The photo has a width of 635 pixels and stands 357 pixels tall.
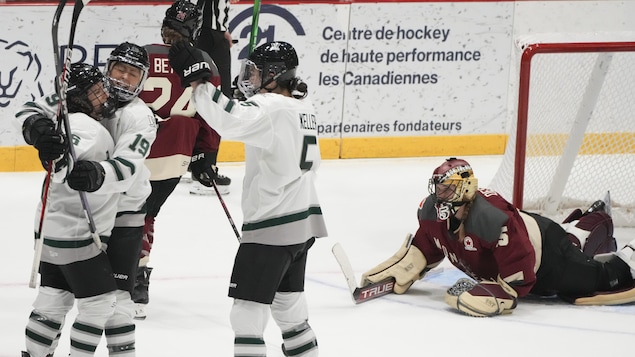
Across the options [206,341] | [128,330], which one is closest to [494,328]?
[206,341]

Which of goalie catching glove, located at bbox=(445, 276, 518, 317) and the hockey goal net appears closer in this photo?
goalie catching glove, located at bbox=(445, 276, 518, 317)

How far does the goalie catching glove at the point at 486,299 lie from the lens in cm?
486

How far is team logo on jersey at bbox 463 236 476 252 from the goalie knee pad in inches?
31.0

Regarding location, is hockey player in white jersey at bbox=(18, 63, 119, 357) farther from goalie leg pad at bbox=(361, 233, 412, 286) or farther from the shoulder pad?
goalie leg pad at bbox=(361, 233, 412, 286)

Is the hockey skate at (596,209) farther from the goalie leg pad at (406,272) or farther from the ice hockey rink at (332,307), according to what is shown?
the goalie leg pad at (406,272)

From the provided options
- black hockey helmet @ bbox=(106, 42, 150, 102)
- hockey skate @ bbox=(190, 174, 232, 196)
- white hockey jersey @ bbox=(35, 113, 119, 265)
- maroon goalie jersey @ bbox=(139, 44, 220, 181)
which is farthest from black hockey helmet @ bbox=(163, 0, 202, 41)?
hockey skate @ bbox=(190, 174, 232, 196)

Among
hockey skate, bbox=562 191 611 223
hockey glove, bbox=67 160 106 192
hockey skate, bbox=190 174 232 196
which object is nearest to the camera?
hockey glove, bbox=67 160 106 192

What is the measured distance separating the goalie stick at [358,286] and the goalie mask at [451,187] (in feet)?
1.40

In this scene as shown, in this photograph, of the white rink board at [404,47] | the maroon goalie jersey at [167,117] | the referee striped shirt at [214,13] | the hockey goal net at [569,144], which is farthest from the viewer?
the white rink board at [404,47]

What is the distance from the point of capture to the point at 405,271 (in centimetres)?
522

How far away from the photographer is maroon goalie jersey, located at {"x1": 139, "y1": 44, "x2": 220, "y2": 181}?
4664 mm

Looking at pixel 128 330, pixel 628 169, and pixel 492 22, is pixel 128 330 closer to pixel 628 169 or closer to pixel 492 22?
pixel 628 169

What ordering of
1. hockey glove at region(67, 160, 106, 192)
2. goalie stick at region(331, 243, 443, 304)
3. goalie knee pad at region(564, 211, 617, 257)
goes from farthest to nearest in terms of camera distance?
goalie knee pad at region(564, 211, 617, 257) < goalie stick at region(331, 243, 443, 304) < hockey glove at region(67, 160, 106, 192)

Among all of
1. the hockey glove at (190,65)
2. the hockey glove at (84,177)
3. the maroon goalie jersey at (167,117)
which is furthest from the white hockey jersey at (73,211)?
the maroon goalie jersey at (167,117)
